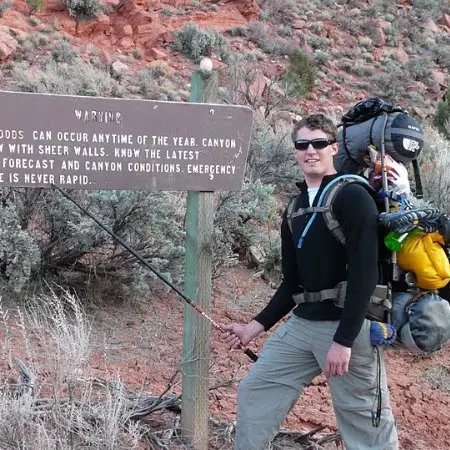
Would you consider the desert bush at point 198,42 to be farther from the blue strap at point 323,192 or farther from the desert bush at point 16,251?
the blue strap at point 323,192

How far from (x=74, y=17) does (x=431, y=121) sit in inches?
403

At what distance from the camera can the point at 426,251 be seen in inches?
112

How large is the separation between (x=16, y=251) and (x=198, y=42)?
49.9 feet

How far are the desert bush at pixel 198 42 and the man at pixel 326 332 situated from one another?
54.0ft

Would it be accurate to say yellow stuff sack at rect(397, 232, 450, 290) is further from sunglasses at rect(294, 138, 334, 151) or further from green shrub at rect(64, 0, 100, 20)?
green shrub at rect(64, 0, 100, 20)

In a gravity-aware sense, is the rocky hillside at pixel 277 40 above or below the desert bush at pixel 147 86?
above

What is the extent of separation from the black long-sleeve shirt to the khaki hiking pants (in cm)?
12

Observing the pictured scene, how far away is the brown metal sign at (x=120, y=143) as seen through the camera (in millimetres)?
2990

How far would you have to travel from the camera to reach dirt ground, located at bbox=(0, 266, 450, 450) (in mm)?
4117

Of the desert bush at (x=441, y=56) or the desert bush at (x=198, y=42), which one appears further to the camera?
the desert bush at (x=441, y=56)

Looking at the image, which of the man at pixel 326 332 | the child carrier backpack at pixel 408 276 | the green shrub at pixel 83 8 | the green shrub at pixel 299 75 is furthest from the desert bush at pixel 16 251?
the green shrub at pixel 83 8

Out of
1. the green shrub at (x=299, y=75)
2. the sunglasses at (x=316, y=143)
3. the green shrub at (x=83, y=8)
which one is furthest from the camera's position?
the green shrub at (x=83, y=8)

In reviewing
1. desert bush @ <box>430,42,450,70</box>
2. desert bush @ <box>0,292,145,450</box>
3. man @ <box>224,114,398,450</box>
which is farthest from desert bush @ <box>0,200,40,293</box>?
desert bush @ <box>430,42,450,70</box>

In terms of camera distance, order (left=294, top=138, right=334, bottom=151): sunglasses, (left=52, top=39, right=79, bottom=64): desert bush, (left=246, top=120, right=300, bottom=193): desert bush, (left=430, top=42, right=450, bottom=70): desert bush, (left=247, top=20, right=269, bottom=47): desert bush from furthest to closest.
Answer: (left=430, top=42, right=450, bottom=70): desert bush, (left=247, top=20, right=269, bottom=47): desert bush, (left=52, top=39, right=79, bottom=64): desert bush, (left=246, top=120, right=300, bottom=193): desert bush, (left=294, top=138, right=334, bottom=151): sunglasses
